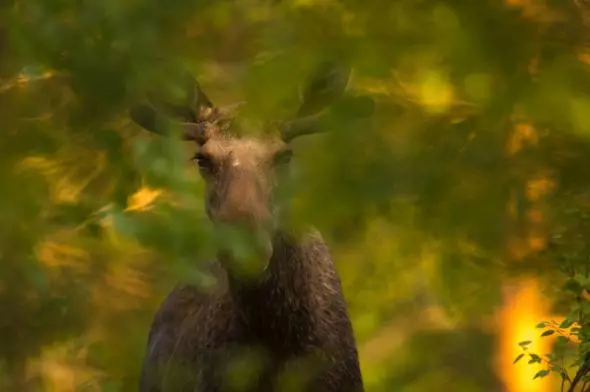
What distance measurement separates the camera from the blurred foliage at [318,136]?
150cm

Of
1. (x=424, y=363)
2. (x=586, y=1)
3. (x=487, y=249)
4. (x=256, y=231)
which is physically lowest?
(x=424, y=363)

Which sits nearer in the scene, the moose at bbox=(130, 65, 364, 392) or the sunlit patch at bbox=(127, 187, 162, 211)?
the sunlit patch at bbox=(127, 187, 162, 211)

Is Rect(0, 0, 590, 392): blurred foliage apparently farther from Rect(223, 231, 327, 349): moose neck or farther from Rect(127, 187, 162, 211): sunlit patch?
Rect(223, 231, 327, 349): moose neck

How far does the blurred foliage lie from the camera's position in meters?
1.50

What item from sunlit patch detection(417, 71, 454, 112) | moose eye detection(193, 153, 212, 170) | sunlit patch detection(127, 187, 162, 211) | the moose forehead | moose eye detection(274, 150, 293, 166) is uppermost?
sunlit patch detection(417, 71, 454, 112)

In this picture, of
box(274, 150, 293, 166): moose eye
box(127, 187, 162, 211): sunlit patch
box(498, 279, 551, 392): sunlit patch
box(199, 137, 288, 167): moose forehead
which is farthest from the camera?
box(498, 279, 551, 392): sunlit patch

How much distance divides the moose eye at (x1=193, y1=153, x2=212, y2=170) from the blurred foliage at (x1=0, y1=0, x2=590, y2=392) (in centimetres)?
204

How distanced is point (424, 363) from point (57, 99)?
1362 millimetres

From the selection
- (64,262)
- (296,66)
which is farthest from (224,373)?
(296,66)

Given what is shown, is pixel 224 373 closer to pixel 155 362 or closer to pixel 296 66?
pixel 155 362

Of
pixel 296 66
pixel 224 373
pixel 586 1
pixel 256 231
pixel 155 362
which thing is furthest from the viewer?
pixel 155 362

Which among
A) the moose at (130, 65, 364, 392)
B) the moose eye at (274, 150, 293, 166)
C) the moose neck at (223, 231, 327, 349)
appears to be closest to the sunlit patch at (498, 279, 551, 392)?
the moose at (130, 65, 364, 392)

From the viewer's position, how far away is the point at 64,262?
2.00 meters

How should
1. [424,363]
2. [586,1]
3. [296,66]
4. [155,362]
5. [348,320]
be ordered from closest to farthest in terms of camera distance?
[296,66] → [586,1] → [424,363] → [348,320] → [155,362]
